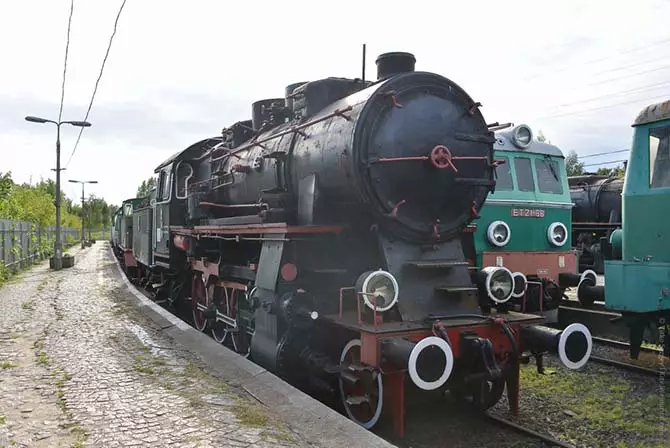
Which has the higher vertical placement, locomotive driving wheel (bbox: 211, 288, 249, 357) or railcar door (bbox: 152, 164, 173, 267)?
railcar door (bbox: 152, 164, 173, 267)

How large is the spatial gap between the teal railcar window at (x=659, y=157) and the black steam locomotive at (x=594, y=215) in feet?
34.0

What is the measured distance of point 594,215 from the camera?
17.4 meters

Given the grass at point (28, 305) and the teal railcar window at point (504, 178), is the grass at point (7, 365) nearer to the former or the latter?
the grass at point (28, 305)

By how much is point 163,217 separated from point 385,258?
23.5 feet

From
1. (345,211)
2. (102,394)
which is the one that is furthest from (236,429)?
(345,211)

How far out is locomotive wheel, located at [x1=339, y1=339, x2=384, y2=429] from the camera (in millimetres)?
4961

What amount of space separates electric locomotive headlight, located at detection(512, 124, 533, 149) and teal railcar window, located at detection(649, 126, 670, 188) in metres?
3.33

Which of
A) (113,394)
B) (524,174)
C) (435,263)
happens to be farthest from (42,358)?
(524,174)

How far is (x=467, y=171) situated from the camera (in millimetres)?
5789

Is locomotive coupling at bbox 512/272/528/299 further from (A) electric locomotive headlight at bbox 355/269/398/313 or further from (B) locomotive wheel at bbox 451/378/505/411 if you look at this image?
(A) electric locomotive headlight at bbox 355/269/398/313

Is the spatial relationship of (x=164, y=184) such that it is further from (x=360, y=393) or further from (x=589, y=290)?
(x=589, y=290)

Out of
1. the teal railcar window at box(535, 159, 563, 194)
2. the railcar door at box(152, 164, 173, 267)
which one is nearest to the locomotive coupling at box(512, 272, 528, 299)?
the teal railcar window at box(535, 159, 563, 194)

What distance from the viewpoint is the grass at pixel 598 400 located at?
554 cm

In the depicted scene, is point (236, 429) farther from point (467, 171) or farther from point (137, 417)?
point (467, 171)
